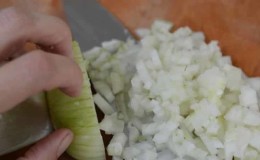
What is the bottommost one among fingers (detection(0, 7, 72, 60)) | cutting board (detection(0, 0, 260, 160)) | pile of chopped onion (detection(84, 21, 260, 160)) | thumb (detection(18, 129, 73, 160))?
thumb (detection(18, 129, 73, 160))

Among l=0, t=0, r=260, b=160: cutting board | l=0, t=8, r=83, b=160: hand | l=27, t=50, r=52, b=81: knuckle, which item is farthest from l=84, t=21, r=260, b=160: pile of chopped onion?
l=27, t=50, r=52, b=81: knuckle

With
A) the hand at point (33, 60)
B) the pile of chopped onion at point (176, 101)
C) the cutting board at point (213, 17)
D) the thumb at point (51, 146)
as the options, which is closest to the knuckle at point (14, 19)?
the hand at point (33, 60)

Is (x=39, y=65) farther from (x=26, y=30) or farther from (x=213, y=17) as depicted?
(x=213, y=17)

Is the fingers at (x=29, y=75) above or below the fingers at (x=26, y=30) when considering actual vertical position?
below

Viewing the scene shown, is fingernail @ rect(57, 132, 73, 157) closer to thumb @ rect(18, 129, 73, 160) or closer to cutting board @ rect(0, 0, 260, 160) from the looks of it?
thumb @ rect(18, 129, 73, 160)

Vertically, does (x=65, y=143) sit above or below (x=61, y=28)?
below

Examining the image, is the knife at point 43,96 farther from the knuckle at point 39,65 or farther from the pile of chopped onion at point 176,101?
the knuckle at point 39,65

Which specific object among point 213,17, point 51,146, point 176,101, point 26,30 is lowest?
point 51,146

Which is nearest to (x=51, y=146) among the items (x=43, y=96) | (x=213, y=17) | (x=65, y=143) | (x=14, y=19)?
(x=65, y=143)
